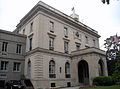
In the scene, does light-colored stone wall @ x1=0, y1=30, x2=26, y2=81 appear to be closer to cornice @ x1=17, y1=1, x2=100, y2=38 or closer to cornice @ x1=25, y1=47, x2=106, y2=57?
cornice @ x1=25, y1=47, x2=106, y2=57

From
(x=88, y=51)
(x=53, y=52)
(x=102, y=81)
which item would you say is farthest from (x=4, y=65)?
(x=102, y=81)

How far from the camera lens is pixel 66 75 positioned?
81.0ft

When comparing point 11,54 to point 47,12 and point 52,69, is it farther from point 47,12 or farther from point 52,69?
point 47,12

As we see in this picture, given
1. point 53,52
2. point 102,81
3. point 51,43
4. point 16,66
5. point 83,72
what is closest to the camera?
point 102,81

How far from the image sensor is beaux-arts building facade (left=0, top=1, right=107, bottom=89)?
69.5 ft

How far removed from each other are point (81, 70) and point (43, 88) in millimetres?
10783

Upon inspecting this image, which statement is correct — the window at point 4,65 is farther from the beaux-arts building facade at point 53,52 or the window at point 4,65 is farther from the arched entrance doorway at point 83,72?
the arched entrance doorway at point 83,72

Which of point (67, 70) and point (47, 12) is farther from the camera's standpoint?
point (67, 70)

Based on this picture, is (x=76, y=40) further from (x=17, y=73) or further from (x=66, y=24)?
(x=17, y=73)

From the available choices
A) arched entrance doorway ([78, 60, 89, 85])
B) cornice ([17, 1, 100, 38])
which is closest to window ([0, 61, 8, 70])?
cornice ([17, 1, 100, 38])

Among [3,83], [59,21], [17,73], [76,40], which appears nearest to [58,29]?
[59,21]

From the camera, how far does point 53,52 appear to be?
23.1 m

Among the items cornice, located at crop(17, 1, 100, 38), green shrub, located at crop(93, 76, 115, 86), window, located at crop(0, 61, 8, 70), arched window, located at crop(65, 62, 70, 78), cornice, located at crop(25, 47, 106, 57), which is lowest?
green shrub, located at crop(93, 76, 115, 86)

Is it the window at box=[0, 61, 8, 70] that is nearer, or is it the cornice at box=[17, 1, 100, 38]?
the window at box=[0, 61, 8, 70]
